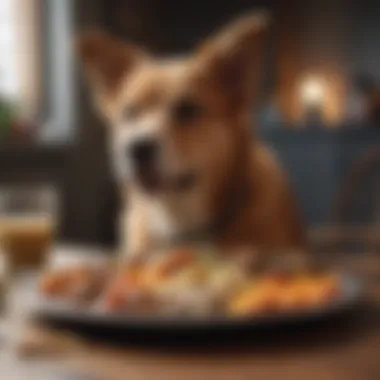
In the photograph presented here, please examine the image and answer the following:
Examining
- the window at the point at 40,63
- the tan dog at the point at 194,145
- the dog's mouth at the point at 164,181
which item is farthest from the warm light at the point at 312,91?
the dog's mouth at the point at 164,181

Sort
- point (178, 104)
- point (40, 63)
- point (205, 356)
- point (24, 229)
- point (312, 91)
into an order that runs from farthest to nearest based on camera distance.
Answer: point (312, 91) → point (40, 63) → point (178, 104) → point (24, 229) → point (205, 356)

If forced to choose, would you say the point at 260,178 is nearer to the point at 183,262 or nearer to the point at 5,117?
the point at 183,262

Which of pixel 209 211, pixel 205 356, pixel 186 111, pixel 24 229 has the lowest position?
pixel 205 356

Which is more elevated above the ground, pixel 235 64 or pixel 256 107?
pixel 256 107

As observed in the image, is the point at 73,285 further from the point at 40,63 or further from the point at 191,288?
the point at 40,63

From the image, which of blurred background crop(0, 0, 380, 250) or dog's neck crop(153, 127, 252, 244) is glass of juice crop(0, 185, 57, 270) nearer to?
dog's neck crop(153, 127, 252, 244)

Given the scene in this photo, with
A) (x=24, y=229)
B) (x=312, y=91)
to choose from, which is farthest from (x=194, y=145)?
(x=312, y=91)

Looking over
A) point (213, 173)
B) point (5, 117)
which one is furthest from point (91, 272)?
point (5, 117)

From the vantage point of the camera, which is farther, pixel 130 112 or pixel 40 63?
pixel 40 63
